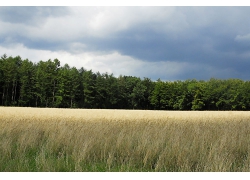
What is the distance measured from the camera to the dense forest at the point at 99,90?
70.8 m

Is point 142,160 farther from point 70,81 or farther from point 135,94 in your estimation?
point 135,94

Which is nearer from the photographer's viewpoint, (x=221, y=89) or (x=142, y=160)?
(x=142, y=160)

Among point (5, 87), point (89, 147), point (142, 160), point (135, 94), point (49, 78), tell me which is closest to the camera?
point (142, 160)

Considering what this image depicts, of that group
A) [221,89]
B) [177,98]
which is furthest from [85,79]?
[221,89]

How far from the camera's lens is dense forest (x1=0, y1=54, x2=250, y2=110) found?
232 feet

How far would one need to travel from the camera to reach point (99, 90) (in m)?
80.6

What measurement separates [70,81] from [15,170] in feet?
235

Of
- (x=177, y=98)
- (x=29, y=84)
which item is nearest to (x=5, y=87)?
(x=29, y=84)

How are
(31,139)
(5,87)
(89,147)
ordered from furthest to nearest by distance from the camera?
(5,87) → (31,139) → (89,147)

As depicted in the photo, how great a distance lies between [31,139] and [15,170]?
342cm

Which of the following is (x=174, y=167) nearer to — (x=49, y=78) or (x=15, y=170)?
(x=15, y=170)

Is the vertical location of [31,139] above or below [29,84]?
below

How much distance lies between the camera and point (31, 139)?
9.45m

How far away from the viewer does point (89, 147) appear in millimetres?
7547
